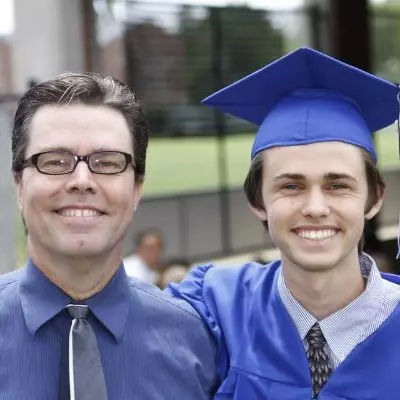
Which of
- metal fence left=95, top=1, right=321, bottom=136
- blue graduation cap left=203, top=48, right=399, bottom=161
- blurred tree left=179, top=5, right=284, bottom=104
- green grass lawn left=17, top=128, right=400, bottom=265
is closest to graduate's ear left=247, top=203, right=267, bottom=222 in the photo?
blue graduation cap left=203, top=48, right=399, bottom=161

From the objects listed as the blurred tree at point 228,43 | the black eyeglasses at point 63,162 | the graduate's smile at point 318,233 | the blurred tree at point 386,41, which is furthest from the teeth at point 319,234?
the blurred tree at point 386,41

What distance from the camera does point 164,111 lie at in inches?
295

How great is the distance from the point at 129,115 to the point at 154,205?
20.3 feet

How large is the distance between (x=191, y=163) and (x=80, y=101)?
6.51 metres

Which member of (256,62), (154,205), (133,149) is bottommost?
(154,205)

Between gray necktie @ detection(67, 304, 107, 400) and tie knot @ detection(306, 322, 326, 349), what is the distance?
1.82ft

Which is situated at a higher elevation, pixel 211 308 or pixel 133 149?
pixel 133 149

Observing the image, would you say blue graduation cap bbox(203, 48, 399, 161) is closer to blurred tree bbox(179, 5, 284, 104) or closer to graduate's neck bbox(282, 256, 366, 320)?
graduate's neck bbox(282, 256, 366, 320)

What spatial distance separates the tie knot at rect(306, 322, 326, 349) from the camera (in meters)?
2.02

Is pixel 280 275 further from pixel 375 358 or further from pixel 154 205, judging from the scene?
pixel 154 205

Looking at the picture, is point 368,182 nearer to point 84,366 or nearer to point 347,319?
point 347,319

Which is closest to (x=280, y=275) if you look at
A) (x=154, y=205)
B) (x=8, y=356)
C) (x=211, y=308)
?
(x=211, y=308)

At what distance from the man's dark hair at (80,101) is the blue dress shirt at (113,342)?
28 cm

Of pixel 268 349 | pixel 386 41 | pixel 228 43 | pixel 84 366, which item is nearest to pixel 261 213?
pixel 268 349
